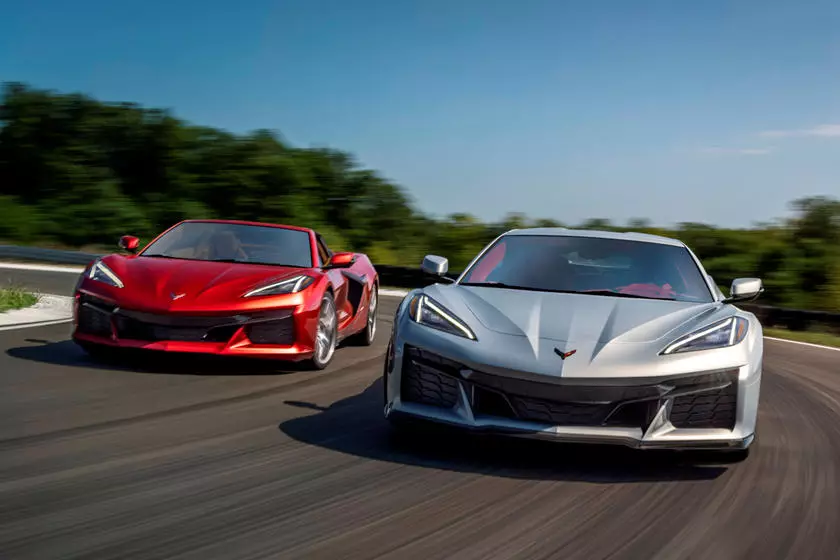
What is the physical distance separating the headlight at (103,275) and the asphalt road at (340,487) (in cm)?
89

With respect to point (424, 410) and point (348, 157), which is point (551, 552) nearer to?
point (424, 410)

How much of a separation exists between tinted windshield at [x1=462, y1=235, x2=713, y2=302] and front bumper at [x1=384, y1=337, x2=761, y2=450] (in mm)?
1207

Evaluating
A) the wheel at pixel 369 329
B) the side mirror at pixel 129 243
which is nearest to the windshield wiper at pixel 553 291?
the side mirror at pixel 129 243

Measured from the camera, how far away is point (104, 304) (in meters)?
7.35

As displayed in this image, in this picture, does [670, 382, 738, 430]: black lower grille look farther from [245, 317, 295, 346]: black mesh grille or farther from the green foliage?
the green foliage

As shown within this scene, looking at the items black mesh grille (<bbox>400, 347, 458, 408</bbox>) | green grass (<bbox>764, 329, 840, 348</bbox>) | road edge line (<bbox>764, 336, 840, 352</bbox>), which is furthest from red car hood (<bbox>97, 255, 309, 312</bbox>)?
green grass (<bbox>764, 329, 840, 348</bbox>)

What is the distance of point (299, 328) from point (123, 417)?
202 centimetres

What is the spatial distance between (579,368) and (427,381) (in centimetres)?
78

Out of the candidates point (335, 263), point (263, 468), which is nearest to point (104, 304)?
point (335, 263)

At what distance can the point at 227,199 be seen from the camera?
33656 millimetres

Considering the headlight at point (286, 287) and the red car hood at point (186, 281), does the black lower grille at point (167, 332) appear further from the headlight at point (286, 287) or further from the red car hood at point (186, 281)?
the headlight at point (286, 287)

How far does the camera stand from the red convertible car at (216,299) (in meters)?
7.24

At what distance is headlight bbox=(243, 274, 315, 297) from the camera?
24.7 ft

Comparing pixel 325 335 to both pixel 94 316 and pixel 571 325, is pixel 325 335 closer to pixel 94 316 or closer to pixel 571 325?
pixel 94 316
